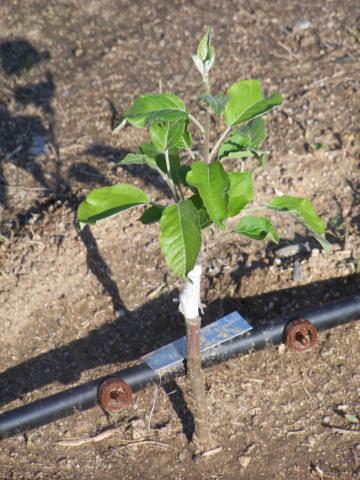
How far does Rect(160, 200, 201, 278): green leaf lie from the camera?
2.10 metres

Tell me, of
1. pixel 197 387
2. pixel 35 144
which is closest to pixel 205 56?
pixel 197 387

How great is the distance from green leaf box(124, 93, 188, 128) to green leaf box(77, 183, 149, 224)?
0.23m

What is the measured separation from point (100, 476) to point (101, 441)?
157 mm

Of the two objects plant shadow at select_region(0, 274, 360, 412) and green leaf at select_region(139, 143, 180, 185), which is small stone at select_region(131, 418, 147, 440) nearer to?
plant shadow at select_region(0, 274, 360, 412)

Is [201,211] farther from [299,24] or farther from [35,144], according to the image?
[299,24]

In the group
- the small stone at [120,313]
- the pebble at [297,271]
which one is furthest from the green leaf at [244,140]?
the small stone at [120,313]

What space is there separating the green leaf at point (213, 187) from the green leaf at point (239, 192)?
0.47 ft

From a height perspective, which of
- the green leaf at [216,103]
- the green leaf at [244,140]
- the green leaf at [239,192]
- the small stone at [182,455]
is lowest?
the small stone at [182,455]

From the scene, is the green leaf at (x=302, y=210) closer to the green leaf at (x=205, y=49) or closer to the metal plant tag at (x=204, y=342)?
the green leaf at (x=205, y=49)

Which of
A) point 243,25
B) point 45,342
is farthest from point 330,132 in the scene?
point 45,342

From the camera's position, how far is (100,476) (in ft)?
10.2

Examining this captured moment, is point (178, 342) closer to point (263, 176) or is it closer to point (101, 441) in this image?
point (101, 441)

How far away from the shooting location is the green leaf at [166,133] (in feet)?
7.34

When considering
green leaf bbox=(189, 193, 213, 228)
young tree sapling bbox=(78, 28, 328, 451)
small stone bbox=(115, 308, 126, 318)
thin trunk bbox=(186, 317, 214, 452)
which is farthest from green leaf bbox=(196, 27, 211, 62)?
small stone bbox=(115, 308, 126, 318)
